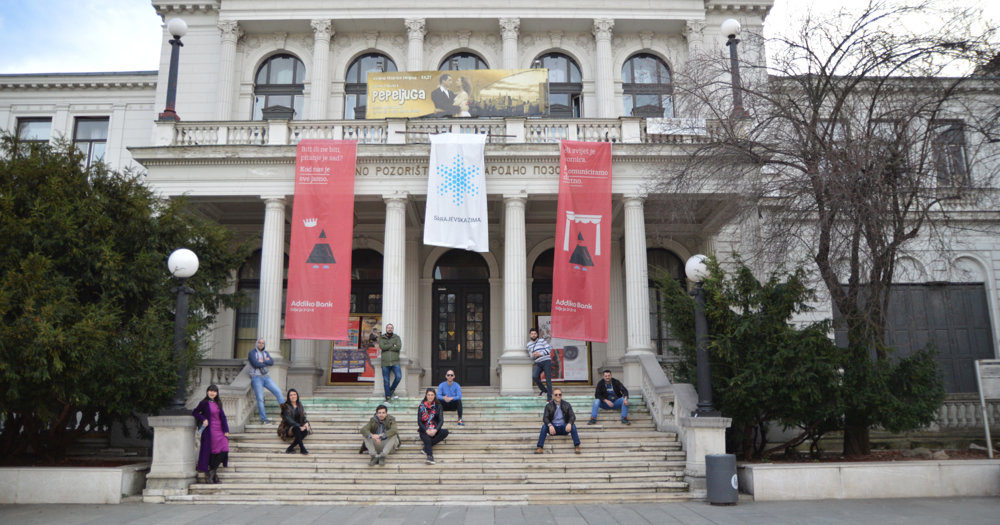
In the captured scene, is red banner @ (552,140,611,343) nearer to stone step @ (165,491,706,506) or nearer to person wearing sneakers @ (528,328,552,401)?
→ person wearing sneakers @ (528,328,552,401)

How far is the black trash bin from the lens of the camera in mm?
10578

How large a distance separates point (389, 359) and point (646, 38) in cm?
1444

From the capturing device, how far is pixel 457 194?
17562 millimetres

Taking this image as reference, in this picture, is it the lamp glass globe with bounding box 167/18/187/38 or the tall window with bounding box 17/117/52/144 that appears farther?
the tall window with bounding box 17/117/52/144

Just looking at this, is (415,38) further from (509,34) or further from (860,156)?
(860,156)

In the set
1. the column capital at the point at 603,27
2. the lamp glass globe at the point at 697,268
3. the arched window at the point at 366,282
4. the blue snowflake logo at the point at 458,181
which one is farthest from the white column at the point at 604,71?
the lamp glass globe at the point at 697,268

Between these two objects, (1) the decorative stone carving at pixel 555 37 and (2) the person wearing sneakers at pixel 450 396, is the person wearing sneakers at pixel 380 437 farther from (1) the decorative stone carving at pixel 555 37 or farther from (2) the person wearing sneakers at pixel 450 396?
(1) the decorative stone carving at pixel 555 37

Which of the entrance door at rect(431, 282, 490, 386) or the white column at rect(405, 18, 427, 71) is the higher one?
the white column at rect(405, 18, 427, 71)

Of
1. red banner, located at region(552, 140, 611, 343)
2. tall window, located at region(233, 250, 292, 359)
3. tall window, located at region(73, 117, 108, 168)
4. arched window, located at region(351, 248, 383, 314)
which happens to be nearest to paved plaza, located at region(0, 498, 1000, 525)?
red banner, located at region(552, 140, 611, 343)

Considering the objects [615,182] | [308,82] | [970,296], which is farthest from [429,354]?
[970,296]

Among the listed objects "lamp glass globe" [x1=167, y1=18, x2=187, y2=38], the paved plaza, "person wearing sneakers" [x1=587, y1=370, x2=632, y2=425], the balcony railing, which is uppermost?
"lamp glass globe" [x1=167, y1=18, x2=187, y2=38]

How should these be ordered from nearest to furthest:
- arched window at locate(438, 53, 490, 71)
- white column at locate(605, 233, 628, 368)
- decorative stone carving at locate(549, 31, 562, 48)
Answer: white column at locate(605, 233, 628, 368), decorative stone carving at locate(549, 31, 562, 48), arched window at locate(438, 53, 490, 71)

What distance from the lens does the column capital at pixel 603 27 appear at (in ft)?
74.7

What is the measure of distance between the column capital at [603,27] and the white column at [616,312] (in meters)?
6.55
